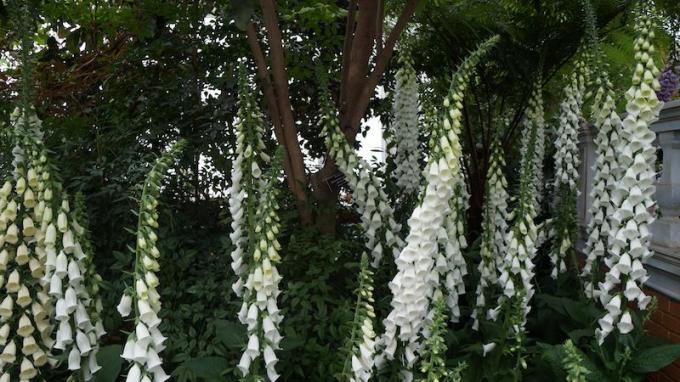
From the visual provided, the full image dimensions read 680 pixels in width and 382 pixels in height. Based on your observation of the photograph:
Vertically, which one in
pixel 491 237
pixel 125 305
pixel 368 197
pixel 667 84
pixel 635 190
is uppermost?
pixel 667 84

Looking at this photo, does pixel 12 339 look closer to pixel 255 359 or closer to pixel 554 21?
pixel 255 359

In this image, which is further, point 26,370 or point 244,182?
point 244,182

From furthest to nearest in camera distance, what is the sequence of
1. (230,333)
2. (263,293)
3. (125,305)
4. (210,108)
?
(210,108)
(230,333)
(263,293)
(125,305)

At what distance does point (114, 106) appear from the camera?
5020 mm

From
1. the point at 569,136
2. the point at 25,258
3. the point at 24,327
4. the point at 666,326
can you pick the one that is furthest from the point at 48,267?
the point at 569,136

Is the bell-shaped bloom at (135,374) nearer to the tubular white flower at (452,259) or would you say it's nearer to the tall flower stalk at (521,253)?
the tubular white flower at (452,259)

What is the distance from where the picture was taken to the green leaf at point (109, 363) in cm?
299

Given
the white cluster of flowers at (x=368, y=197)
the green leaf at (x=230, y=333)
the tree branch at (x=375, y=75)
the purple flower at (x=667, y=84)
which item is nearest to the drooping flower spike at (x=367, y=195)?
the white cluster of flowers at (x=368, y=197)

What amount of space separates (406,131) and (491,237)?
5.30ft

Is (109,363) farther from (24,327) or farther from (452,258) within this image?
(452,258)

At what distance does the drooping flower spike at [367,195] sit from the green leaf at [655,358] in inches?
54.8

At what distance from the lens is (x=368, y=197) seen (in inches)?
150

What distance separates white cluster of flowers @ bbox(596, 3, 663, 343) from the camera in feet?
10.1

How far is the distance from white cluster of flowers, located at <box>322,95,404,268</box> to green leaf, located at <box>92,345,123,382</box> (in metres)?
1.52
